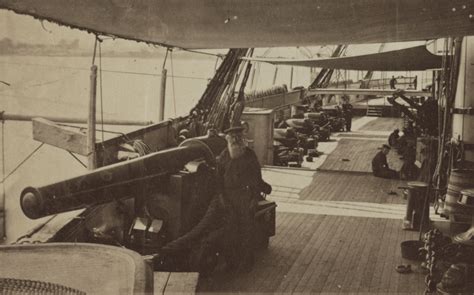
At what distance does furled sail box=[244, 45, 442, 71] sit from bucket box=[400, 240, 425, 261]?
3.50 m

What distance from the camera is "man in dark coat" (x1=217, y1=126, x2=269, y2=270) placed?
5.66m

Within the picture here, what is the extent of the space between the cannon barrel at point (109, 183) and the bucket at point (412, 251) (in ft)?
7.46

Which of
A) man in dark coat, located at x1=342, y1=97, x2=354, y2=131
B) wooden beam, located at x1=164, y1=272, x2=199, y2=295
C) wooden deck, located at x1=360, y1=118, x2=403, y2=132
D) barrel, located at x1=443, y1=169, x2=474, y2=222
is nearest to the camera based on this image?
wooden beam, located at x1=164, y1=272, x2=199, y2=295

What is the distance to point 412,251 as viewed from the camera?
603 centimetres

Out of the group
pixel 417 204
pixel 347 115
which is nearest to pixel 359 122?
pixel 347 115

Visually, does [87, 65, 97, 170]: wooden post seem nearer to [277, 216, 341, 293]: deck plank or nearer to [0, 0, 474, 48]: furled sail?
[0, 0, 474, 48]: furled sail

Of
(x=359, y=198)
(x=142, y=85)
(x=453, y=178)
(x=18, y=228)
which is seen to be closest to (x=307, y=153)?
(x=359, y=198)

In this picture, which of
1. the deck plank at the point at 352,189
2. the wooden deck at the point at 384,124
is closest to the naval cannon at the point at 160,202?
the deck plank at the point at 352,189

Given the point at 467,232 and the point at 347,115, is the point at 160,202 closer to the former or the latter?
the point at 467,232

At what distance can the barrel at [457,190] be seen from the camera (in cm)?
722

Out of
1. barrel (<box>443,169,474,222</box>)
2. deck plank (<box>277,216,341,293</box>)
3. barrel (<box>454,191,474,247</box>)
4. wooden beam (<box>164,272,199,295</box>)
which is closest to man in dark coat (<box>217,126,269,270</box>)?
deck plank (<box>277,216,341,293</box>)

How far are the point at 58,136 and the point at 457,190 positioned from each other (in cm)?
577

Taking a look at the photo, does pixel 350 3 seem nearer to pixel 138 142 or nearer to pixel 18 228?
pixel 138 142

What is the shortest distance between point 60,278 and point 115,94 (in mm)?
37210
